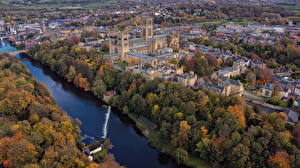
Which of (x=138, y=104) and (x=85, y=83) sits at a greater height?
(x=85, y=83)

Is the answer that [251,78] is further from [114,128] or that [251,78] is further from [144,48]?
[144,48]

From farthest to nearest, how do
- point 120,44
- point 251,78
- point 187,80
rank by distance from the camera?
point 120,44 < point 251,78 < point 187,80

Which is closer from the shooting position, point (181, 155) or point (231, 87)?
point (181, 155)

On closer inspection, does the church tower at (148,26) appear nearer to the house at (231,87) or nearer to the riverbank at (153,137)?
the riverbank at (153,137)

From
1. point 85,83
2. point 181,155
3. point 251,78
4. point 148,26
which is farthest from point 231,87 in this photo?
point 148,26

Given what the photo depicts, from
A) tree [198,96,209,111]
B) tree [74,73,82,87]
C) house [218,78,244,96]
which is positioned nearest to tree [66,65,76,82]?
tree [74,73,82,87]

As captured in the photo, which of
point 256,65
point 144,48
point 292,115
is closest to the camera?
point 292,115

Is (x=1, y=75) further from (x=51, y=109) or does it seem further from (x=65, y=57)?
(x=65, y=57)
